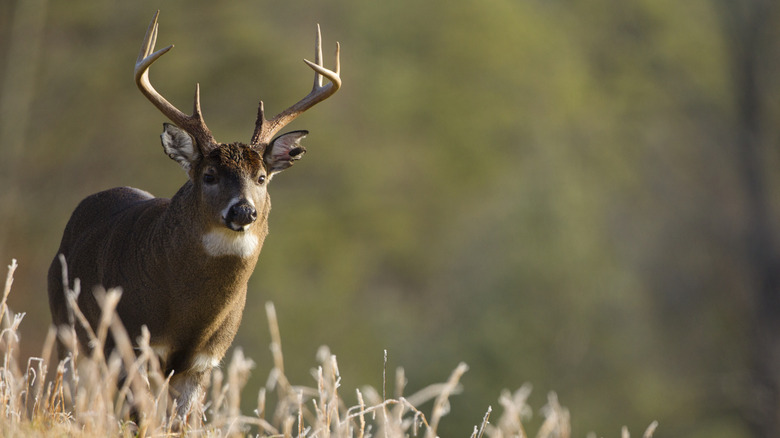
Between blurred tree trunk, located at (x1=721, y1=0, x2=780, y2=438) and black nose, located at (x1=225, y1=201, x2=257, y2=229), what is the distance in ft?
57.1

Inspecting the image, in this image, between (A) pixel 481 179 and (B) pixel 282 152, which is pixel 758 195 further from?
(B) pixel 282 152

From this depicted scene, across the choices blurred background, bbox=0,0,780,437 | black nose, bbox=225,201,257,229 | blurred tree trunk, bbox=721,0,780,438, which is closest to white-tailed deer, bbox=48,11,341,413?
black nose, bbox=225,201,257,229

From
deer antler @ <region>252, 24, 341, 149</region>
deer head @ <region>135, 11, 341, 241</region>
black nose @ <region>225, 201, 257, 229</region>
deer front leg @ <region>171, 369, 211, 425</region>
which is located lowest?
deer front leg @ <region>171, 369, 211, 425</region>

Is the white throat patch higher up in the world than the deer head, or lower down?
lower down

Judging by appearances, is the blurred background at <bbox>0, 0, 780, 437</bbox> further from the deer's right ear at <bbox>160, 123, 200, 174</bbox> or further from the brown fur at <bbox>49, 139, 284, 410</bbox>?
the deer's right ear at <bbox>160, 123, 200, 174</bbox>

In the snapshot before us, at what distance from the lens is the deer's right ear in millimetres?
5711

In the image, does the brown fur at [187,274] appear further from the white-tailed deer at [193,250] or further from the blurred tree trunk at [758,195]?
the blurred tree trunk at [758,195]

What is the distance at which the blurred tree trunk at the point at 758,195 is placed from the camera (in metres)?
20.8

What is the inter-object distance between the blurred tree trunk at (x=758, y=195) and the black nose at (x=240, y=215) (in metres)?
17.4

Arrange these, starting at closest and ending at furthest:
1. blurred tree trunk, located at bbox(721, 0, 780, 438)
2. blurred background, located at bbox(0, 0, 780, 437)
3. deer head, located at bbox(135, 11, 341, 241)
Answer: deer head, located at bbox(135, 11, 341, 241) < blurred background, located at bbox(0, 0, 780, 437) < blurred tree trunk, located at bbox(721, 0, 780, 438)

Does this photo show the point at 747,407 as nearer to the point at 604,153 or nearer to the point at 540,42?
the point at 604,153

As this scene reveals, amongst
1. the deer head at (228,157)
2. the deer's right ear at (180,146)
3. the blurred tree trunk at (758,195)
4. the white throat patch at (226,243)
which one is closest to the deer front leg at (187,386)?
the white throat patch at (226,243)

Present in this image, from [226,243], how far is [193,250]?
7.3 inches

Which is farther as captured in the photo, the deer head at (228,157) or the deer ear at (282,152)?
the deer ear at (282,152)
